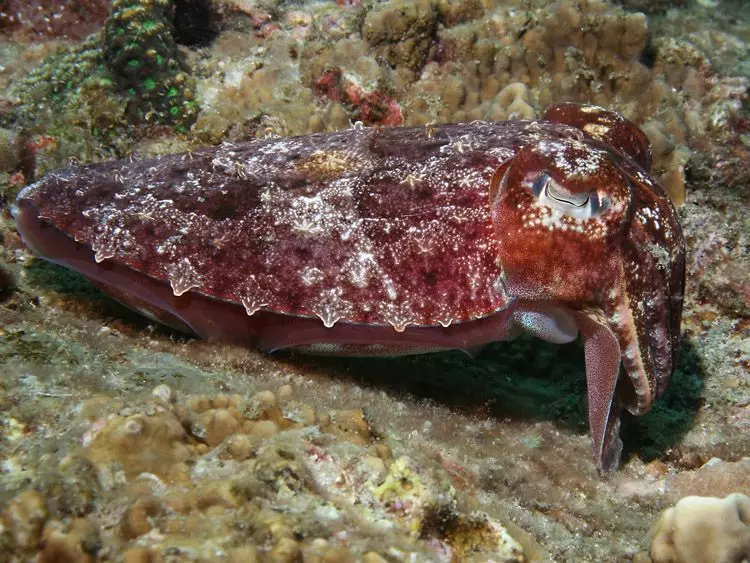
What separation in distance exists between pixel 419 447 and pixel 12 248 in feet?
12.1

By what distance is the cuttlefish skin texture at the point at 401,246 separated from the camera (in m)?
3.38

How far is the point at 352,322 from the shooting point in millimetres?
3465

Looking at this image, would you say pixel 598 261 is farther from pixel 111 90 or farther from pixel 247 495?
pixel 111 90

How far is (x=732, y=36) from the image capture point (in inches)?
363

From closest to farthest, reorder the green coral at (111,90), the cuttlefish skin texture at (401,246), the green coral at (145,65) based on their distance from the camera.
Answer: the cuttlefish skin texture at (401,246), the green coral at (111,90), the green coral at (145,65)

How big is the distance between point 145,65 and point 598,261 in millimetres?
4958

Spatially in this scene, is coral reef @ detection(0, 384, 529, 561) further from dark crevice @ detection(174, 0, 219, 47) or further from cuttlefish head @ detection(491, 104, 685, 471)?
dark crevice @ detection(174, 0, 219, 47)

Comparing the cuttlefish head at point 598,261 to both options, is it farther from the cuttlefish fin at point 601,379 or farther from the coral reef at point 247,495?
the coral reef at point 247,495

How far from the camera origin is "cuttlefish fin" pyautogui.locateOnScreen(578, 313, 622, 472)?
3518mm

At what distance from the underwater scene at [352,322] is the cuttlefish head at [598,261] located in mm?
17

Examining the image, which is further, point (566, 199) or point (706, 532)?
point (566, 199)

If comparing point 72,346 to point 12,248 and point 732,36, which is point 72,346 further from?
point 732,36

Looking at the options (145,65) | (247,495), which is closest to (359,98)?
(145,65)

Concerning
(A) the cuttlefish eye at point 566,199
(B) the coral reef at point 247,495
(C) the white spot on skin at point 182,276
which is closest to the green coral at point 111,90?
(C) the white spot on skin at point 182,276
